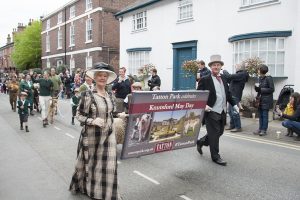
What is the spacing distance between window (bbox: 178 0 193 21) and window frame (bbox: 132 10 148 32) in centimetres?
358

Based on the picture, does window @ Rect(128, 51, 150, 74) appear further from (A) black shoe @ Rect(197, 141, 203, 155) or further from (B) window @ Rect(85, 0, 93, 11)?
(A) black shoe @ Rect(197, 141, 203, 155)

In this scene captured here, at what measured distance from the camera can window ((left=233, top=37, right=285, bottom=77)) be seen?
1327cm

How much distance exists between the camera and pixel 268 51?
44.8ft

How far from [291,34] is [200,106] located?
321 inches

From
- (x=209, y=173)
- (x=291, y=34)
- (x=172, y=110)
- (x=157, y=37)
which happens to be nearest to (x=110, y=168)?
(x=172, y=110)

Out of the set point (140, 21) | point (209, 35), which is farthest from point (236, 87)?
point (140, 21)

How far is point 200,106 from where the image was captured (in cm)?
635

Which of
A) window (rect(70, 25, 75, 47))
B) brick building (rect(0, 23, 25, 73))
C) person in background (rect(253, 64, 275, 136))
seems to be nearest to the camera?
person in background (rect(253, 64, 275, 136))

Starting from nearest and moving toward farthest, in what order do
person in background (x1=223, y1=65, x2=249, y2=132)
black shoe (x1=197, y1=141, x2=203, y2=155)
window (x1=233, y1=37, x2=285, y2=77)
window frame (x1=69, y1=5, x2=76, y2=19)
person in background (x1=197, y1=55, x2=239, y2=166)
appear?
person in background (x1=197, y1=55, x2=239, y2=166), black shoe (x1=197, y1=141, x2=203, y2=155), person in background (x1=223, y1=65, x2=249, y2=132), window (x1=233, y1=37, x2=285, y2=77), window frame (x1=69, y1=5, x2=76, y2=19)

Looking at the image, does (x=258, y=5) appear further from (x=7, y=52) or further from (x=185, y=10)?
(x=7, y=52)

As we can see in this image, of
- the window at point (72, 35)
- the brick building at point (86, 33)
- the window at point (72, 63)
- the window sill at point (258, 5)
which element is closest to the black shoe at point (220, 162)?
the window sill at point (258, 5)

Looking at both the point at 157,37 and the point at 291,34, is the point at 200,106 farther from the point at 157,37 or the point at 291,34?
the point at 157,37

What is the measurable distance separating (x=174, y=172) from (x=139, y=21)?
1783 cm

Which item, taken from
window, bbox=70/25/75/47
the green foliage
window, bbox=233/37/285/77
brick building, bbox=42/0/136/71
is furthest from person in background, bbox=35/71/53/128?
window, bbox=70/25/75/47
